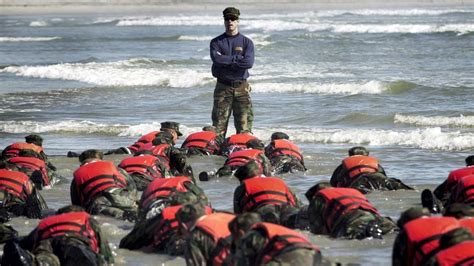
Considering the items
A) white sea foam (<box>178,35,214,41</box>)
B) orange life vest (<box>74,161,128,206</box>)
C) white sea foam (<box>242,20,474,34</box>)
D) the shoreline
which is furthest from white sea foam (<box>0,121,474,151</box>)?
the shoreline

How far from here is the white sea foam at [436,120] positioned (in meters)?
22.9

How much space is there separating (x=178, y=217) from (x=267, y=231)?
1415mm

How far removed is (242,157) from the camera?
15883 mm

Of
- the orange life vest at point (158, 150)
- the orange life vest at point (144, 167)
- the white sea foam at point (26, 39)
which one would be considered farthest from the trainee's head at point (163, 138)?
the white sea foam at point (26, 39)

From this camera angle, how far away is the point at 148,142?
59.1ft

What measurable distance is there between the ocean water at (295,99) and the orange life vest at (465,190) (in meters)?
0.98

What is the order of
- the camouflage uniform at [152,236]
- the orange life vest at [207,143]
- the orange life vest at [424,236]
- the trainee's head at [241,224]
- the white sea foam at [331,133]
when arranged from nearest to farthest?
the orange life vest at [424,236] < the trainee's head at [241,224] < the camouflage uniform at [152,236] < the orange life vest at [207,143] < the white sea foam at [331,133]

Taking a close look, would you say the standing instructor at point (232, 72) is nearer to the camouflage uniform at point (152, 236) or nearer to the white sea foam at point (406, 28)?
the camouflage uniform at point (152, 236)

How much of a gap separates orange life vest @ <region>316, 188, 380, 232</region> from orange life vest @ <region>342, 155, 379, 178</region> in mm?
2371

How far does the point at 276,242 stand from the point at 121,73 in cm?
3048

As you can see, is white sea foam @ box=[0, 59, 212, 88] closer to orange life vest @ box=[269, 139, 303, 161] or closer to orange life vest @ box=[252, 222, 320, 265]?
orange life vest @ box=[269, 139, 303, 161]

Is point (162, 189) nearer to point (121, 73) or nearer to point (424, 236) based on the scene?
point (424, 236)

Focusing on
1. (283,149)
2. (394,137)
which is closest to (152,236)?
(283,149)

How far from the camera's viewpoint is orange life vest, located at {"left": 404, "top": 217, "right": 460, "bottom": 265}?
9180 millimetres
